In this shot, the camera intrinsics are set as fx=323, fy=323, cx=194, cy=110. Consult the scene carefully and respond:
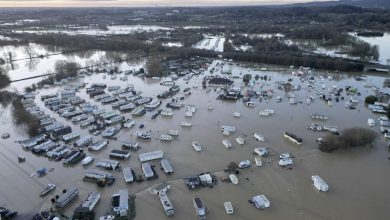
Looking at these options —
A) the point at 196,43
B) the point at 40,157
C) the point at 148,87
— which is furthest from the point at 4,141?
the point at 196,43

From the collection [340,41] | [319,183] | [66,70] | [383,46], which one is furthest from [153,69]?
[383,46]

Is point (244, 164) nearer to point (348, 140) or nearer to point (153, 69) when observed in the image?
point (348, 140)

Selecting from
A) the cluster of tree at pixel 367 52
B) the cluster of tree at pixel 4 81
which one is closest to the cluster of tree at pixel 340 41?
the cluster of tree at pixel 367 52

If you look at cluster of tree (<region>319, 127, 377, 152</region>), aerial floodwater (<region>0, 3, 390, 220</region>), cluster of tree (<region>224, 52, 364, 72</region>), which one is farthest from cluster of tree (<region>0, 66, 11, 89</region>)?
cluster of tree (<region>319, 127, 377, 152</region>)

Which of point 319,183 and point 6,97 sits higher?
point 319,183

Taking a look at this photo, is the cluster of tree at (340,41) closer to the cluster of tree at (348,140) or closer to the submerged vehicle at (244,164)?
the cluster of tree at (348,140)

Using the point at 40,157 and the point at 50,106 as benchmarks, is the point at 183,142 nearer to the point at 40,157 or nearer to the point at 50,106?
the point at 40,157
